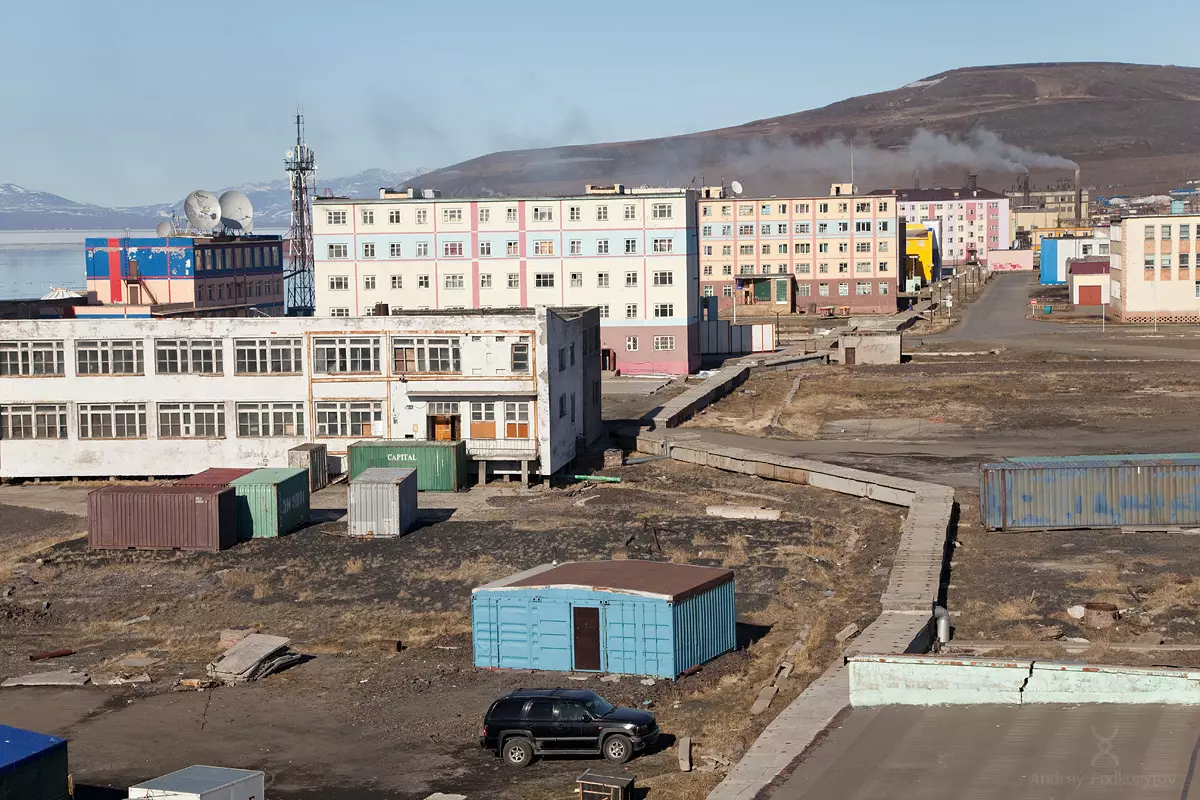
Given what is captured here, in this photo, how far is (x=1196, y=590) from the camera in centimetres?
3173

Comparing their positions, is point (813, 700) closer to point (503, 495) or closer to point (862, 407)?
point (503, 495)

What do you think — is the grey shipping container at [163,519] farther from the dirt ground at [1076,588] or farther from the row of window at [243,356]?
the dirt ground at [1076,588]

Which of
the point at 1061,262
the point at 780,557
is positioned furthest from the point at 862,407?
the point at 1061,262

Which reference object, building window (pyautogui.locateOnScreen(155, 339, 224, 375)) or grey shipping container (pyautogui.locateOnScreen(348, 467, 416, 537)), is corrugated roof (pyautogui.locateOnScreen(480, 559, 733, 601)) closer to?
grey shipping container (pyautogui.locateOnScreen(348, 467, 416, 537))

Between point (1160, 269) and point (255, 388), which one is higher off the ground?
point (1160, 269)

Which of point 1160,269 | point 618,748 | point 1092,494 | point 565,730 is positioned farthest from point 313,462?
point 1160,269

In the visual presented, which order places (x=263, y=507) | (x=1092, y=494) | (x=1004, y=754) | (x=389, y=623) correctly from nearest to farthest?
(x=1004, y=754)
(x=389, y=623)
(x=1092, y=494)
(x=263, y=507)

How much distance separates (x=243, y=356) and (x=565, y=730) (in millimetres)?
31780

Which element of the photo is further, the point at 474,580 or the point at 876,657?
the point at 474,580

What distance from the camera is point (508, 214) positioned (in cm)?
8256

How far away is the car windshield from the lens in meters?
24.0

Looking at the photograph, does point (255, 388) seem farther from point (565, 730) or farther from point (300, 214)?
point (300, 214)

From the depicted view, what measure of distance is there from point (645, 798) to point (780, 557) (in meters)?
17.3

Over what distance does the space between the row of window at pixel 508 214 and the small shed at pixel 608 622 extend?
5299cm
